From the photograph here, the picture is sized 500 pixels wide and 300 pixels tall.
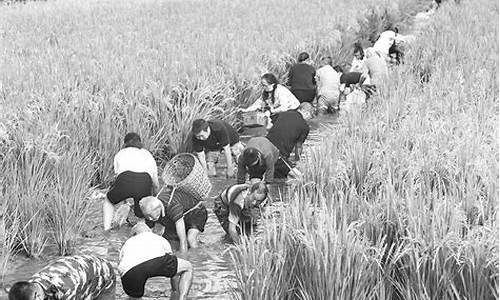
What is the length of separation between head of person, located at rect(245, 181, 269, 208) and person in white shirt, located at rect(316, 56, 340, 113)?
4898 millimetres

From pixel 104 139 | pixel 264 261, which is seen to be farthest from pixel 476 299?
pixel 104 139

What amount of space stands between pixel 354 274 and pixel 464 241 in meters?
0.59

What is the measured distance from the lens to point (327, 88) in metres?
10.2

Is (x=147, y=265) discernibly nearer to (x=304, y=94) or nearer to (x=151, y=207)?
(x=151, y=207)

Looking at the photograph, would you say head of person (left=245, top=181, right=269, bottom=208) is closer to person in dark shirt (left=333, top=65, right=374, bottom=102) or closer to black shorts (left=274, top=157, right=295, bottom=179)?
black shorts (left=274, top=157, right=295, bottom=179)

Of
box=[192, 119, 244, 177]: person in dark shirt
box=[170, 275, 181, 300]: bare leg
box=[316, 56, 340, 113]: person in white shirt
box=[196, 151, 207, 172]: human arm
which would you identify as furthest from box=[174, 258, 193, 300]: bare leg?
box=[316, 56, 340, 113]: person in white shirt

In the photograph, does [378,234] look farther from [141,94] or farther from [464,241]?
[141,94]

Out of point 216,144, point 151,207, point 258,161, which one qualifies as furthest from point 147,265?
point 216,144

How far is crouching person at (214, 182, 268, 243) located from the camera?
5.39 meters

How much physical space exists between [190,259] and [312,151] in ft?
4.99

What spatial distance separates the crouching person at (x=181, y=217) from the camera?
541cm

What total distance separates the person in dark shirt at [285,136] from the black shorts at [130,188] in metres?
1.76

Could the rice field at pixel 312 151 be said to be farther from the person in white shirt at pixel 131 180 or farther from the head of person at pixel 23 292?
the head of person at pixel 23 292

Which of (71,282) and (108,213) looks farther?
(108,213)
